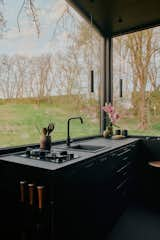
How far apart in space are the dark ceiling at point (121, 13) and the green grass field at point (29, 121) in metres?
1.47

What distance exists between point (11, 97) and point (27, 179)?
3.06 ft

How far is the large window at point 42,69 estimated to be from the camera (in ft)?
6.34

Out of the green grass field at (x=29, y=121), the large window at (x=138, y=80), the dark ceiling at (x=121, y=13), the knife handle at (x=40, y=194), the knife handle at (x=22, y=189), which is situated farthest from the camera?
the large window at (x=138, y=80)

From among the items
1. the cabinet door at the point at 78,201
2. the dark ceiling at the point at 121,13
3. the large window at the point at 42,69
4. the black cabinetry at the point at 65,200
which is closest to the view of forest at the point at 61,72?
the large window at the point at 42,69

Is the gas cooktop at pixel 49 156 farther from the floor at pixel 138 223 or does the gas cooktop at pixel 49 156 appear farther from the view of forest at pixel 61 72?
the floor at pixel 138 223

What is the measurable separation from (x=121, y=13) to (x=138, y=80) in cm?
113

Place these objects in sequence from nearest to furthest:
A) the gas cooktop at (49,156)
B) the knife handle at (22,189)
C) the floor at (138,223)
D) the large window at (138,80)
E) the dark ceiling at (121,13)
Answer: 1. the knife handle at (22,189)
2. the gas cooktop at (49,156)
3. the floor at (138,223)
4. the dark ceiling at (121,13)
5. the large window at (138,80)

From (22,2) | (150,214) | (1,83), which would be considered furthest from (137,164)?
(22,2)

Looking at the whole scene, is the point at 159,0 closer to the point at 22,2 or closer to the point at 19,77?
the point at 22,2

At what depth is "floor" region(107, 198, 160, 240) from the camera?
210 centimetres

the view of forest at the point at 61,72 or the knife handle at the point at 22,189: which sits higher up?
the view of forest at the point at 61,72

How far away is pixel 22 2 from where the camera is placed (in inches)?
79.1

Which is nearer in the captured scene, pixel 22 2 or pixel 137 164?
pixel 22 2

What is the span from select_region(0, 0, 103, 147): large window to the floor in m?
1.29
